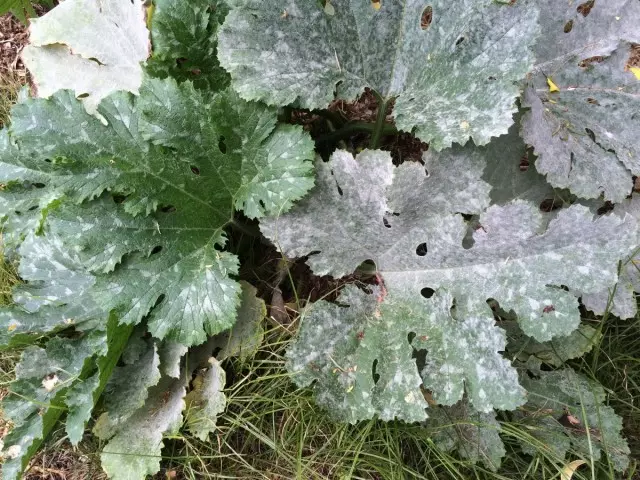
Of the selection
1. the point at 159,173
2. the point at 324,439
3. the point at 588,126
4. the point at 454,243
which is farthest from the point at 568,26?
the point at 324,439

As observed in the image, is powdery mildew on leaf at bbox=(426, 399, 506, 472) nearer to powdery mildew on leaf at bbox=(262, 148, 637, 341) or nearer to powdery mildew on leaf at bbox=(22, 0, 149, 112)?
powdery mildew on leaf at bbox=(262, 148, 637, 341)

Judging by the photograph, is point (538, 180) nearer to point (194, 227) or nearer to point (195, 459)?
point (194, 227)

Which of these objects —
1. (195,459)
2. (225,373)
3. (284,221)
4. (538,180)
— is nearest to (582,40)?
(538,180)

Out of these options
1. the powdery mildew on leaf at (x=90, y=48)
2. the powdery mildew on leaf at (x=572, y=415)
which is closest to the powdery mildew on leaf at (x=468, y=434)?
the powdery mildew on leaf at (x=572, y=415)

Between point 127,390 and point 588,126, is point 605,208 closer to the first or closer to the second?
point 588,126

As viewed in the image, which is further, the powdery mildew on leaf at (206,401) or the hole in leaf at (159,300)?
the powdery mildew on leaf at (206,401)

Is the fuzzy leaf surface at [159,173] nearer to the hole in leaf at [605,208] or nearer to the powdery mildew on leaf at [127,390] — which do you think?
the powdery mildew on leaf at [127,390]
